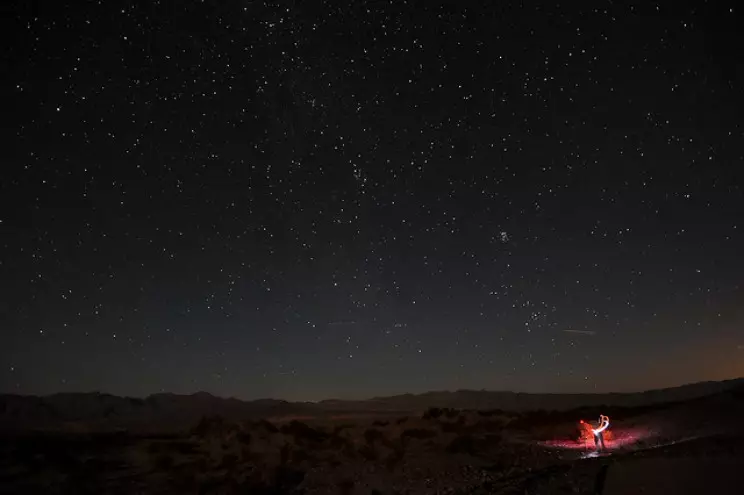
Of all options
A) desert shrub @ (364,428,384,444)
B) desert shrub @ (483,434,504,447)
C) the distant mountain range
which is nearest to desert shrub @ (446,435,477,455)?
desert shrub @ (483,434,504,447)

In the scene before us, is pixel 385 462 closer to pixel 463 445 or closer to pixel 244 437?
pixel 463 445

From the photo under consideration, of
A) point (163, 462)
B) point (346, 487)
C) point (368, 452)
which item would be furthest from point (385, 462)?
point (163, 462)

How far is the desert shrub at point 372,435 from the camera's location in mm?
23420

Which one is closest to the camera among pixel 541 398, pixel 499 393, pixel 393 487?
pixel 393 487

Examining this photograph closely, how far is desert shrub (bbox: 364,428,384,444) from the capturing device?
23420 mm

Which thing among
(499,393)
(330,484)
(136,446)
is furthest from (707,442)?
(499,393)

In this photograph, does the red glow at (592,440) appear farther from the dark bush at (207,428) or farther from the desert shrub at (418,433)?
the dark bush at (207,428)

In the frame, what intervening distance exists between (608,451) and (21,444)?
883 inches

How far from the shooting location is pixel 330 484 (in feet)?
47.7

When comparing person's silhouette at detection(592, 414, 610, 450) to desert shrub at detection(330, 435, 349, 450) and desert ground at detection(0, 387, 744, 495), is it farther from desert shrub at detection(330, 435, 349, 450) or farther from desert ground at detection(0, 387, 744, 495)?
desert shrub at detection(330, 435, 349, 450)

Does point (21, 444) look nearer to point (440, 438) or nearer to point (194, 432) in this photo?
point (194, 432)

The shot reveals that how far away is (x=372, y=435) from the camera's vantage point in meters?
24.9

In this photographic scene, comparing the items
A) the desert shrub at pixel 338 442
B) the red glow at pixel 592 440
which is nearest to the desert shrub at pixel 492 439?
the red glow at pixel 592 440

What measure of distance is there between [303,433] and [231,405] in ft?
175
